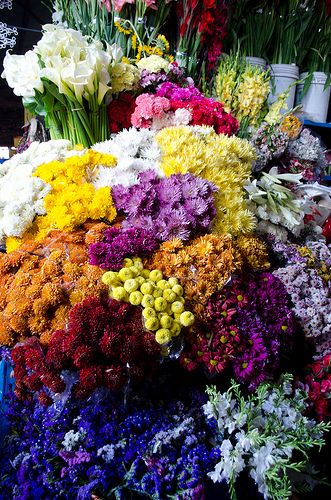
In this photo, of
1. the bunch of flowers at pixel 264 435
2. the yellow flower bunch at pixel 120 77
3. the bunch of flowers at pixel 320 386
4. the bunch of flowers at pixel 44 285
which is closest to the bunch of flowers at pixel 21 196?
the bunch of flowers at pixel 44 285

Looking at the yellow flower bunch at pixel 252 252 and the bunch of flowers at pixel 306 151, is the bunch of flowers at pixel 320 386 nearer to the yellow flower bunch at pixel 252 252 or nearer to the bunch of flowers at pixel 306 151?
the yellow flower bunch at pixel 252 252

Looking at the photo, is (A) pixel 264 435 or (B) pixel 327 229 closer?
(A) pixel 264 435

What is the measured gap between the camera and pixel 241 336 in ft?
4.34

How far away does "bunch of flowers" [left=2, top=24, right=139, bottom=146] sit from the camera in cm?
193

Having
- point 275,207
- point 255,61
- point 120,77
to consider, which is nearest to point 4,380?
point 275,207

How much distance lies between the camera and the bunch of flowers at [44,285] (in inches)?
49.3

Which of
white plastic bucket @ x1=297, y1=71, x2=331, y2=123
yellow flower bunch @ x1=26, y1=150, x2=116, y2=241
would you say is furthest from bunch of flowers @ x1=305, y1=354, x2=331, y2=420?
white plastic bucket @ x1=297, y1=71, x2=331, y2=123

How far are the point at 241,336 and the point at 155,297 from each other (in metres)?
0.28

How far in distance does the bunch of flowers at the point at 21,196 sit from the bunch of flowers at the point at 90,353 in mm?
506

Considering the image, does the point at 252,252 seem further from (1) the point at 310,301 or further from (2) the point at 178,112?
(2) the point at 178,112

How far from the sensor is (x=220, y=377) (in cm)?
142

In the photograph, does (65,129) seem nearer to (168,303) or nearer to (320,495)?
(168,303)

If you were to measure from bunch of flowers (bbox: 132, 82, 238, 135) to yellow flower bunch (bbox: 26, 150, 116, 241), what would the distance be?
494 mm

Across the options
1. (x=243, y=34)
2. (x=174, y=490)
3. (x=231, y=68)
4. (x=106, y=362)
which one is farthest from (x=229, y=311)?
(x=243, y=34)
